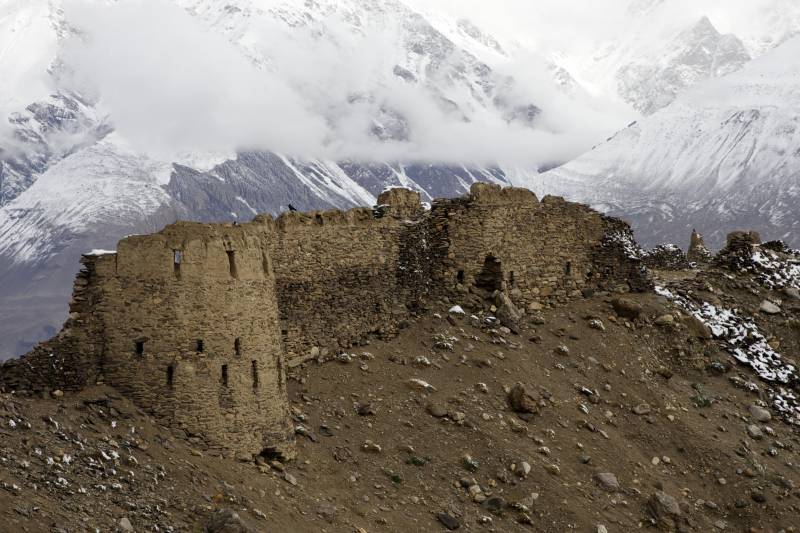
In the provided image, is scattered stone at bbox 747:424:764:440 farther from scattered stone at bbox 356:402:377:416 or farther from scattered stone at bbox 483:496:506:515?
scattered stone at bbox 356:402:377:416

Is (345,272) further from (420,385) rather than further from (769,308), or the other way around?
(769,308)

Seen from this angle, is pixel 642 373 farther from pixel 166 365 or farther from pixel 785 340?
pixel 166 365

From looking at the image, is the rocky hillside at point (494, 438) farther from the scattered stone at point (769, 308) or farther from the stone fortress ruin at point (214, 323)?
the stone fortress ruin at point (214, 323)

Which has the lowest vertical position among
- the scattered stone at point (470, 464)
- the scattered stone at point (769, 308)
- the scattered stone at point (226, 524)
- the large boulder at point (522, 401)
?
the scattered stone at point (226, 524)

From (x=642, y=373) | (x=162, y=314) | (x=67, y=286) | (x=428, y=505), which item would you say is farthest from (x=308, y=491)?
(x=67, y=286)

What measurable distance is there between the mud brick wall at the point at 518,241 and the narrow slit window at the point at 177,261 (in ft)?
36.3

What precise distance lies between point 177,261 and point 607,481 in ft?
34.6

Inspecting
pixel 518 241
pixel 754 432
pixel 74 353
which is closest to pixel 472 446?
pixel 74 353

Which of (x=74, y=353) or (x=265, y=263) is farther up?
(x=265, y=263)

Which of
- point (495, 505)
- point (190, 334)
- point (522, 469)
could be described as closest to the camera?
point (190, 334)

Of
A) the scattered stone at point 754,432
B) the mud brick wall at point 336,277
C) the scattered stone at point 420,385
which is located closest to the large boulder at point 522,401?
the scattered stone at point 420,385

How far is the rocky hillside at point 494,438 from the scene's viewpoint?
51.9ft

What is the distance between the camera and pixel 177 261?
18094 millimetres

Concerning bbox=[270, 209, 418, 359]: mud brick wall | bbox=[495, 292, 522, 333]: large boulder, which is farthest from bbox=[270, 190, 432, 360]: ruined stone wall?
bbox=[495, 292, 522, 333]: large boulder
